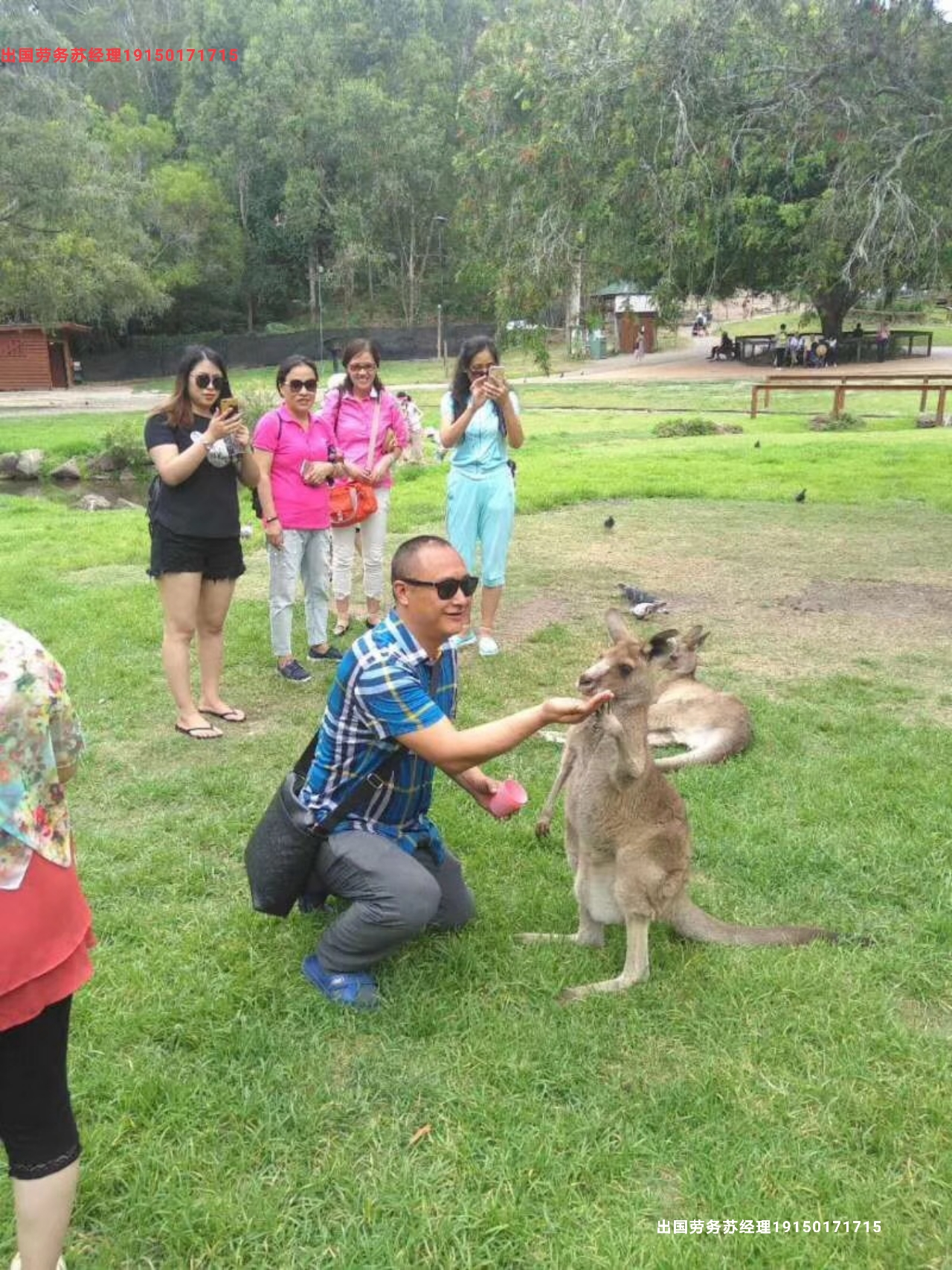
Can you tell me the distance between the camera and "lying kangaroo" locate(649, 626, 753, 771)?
15.5 feet

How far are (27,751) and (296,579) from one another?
4229 millimetres

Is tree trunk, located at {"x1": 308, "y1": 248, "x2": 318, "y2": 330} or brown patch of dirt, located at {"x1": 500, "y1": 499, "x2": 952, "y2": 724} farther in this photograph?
tree trunk, located at {"x1": 308, "y1": 248, "x2": 318, "y2": 330}

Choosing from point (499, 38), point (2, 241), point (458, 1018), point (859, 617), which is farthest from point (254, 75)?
point (458, 1018)

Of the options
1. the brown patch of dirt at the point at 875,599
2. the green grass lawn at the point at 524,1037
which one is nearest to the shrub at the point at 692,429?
the brown patch of dirt at the point at 875,599

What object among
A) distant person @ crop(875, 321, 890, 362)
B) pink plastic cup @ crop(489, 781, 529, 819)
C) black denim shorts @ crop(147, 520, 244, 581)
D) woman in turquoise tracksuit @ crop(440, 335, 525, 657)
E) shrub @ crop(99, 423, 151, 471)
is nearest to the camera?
pink plastic cup @ crop(489, 781, 529, 819)

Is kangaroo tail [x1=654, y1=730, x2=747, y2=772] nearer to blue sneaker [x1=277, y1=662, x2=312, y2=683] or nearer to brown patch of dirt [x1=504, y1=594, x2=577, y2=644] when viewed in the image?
brown patch of dirt [x1=504, y1=594, x2=577, y2=644]

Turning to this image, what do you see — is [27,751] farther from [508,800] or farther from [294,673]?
[294,673]

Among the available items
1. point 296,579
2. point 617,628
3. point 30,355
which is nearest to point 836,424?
point 296,579

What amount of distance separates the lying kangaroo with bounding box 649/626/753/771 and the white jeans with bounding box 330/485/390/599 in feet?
6.93

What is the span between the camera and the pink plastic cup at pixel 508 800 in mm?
2705

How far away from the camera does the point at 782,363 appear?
36.3 metres

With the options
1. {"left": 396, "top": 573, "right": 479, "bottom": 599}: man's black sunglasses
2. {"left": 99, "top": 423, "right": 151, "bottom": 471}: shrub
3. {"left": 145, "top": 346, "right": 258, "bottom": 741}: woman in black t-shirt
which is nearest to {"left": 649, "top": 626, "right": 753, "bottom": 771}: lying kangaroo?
{"left": 396, "top": 573, "right": 479, "bottom": 599}: man's black sunglasses

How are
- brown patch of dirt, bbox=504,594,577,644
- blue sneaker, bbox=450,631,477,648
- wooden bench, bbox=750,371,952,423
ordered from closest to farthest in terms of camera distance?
1. blue sneaker, bbox=450,631,477,648
2. brown patch of dirt, bbox=504,594,577,644
3. wooden bench, bbox=750,371,952,423

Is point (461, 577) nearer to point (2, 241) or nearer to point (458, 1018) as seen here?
point (458, 1018)
